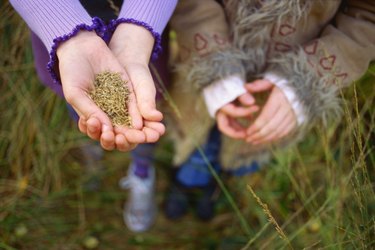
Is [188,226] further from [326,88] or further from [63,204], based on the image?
[326,88]

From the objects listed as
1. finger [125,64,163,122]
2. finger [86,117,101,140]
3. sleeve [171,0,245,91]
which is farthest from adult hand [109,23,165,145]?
sleeve [171,0,245,91]

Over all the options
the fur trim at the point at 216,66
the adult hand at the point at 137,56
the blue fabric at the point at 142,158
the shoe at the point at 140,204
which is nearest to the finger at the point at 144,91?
the adult hand at the point at 137,56

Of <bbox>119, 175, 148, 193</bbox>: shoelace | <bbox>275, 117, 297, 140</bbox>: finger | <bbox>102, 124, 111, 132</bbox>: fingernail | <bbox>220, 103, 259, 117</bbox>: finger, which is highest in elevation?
<bbox>102, 124, 111, 132</bbox>: fingernail

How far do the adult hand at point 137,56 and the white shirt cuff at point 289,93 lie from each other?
16.3 inches

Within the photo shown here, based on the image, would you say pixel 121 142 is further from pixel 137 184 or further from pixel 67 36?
pixel 137 184

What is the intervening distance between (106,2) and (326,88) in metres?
0.66

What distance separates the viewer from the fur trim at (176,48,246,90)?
1.29 m

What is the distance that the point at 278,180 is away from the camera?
1.93 meters

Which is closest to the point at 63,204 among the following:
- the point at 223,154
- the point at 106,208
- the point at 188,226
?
the point at 106,208

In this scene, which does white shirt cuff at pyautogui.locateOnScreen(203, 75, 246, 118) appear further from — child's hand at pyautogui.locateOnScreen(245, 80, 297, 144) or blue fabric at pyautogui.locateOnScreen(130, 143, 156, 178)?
blue fabric at pyautogui.locateOnScreen(130, 143, 156, 178)

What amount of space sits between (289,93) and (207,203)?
32.3 inches

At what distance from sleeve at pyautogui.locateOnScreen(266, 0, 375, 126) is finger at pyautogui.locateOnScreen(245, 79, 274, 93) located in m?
0.04

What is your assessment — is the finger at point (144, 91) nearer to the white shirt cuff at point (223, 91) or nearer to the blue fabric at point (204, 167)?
the white shirt cuff at point (223, 91)

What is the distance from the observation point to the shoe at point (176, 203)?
1.95 m
